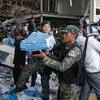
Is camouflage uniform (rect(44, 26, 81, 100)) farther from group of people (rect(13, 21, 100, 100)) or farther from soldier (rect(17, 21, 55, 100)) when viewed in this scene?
soldier (rect(17, 21, 55, 100))

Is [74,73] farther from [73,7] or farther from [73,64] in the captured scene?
[73,7]

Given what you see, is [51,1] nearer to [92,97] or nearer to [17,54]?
[17,54]

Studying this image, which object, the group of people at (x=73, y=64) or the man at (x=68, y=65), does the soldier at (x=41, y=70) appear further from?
the man at (x=68, y=65)

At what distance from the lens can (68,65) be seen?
580cm

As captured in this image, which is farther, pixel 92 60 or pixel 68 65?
pixel 92 60

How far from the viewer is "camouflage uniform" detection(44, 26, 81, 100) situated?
5.81 meters

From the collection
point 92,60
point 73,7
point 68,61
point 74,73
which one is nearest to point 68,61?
point 68,61

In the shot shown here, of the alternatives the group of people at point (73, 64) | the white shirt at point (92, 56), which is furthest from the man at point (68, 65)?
the white shirt at point (92, 56)

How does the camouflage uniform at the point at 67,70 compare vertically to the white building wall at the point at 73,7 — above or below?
below

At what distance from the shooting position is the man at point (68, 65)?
582cm

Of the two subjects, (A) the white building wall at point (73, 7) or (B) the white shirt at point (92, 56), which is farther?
(A) the white building wall at point (73, 7)

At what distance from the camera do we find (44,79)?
8109 mm

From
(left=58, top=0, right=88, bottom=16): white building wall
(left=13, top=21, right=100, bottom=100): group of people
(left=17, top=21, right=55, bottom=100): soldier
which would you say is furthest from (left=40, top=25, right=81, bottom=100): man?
(left=58, top=0, right=88, bottom=16): white building wall

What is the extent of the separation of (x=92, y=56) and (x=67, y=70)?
18.1 inches
